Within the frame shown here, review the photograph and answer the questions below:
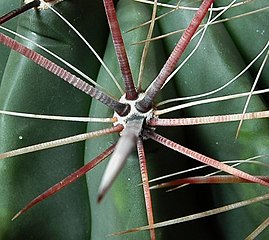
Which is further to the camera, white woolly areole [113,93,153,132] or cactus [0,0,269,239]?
cactus [0,0,269,239]

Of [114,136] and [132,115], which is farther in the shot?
[114,136]

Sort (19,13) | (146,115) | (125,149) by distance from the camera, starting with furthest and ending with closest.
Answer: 1. (19,13)
2. (146,115)
3. (125,149)

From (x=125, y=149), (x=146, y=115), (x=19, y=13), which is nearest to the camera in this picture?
(x=125, y=149)

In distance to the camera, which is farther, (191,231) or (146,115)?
(191,231)

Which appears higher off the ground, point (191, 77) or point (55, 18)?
point (55, 18)

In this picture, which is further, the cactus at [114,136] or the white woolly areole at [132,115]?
the cactus at [114,136]

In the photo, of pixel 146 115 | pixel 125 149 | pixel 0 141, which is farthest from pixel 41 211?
pixel 125 149

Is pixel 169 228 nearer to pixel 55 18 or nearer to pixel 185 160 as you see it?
pixel 185 160

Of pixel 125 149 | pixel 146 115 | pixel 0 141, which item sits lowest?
pixel 125 149
